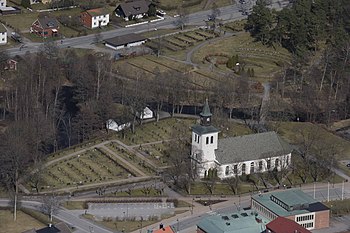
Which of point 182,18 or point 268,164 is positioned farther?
point 182,18

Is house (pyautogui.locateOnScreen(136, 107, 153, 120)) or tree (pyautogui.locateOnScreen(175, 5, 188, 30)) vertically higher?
house (pyautogui.locateOnScreen(136, 107, 153, 120))

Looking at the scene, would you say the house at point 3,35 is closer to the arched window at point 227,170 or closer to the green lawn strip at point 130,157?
the green lawn strip at point 130,157

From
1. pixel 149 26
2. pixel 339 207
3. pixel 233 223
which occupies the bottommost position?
pixel 149 26

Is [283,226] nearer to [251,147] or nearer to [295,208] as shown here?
[295,208]

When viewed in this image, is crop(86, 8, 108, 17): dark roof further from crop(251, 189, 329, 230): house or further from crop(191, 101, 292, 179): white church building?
crop(251, 189, 329, 230): house

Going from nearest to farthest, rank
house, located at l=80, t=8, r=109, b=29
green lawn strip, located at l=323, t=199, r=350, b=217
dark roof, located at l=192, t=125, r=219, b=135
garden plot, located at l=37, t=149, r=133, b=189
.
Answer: green lawn strip, located at l=323, t=199, r=350, b=217 → dark roof, located at l=192, t=125, r=219, b=135 → garden plot, located at l=37, t=149, r=133, b=189 → house, located at l=80, t=8, r=109, b=29

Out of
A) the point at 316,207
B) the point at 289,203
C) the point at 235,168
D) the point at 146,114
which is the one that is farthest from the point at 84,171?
the point at 316,207

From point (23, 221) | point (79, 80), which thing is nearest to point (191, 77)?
point (79, 80)

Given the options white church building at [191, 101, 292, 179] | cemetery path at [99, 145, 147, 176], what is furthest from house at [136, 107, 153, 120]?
white church building at [191, 101, 292, 179]
